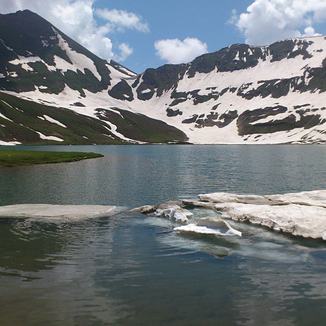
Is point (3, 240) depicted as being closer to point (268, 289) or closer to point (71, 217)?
point (71, 217)

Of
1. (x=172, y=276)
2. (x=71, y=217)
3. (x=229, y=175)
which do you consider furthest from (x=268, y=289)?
(x=229, y=175)

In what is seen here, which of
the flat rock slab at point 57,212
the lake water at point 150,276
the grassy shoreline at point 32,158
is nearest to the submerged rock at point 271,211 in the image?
the lake water at point 150,276

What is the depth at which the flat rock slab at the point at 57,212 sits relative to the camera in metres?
44.2

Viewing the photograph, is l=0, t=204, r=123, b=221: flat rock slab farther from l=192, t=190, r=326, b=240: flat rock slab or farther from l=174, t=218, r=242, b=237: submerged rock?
l=174, t=218, r=242, b=237: submerged rock

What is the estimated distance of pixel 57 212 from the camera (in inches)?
1806

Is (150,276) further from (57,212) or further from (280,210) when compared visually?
(57,212)

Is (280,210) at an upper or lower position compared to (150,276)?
upper

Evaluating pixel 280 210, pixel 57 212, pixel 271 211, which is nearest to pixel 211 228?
pixel 271 211

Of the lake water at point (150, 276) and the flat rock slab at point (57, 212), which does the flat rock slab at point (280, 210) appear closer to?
the lake water at point (150, 276)

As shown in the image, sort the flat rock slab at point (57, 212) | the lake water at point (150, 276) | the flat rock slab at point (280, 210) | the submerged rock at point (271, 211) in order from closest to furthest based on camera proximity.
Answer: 1. the lake water at point (150, 276)
2. the flat rock slab at point (280, 210)
3. the submerged rock at point (271, 211)
4. the flat rock slab at point (57, 212)

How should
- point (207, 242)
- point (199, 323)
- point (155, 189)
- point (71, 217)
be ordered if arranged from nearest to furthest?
point (199, 323) → point (207, 242) → point (71, 217) → point (155, 189)

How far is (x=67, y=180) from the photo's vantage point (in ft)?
260

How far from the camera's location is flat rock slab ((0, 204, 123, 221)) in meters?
44.2

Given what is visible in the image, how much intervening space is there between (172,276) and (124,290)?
11.8 ft
